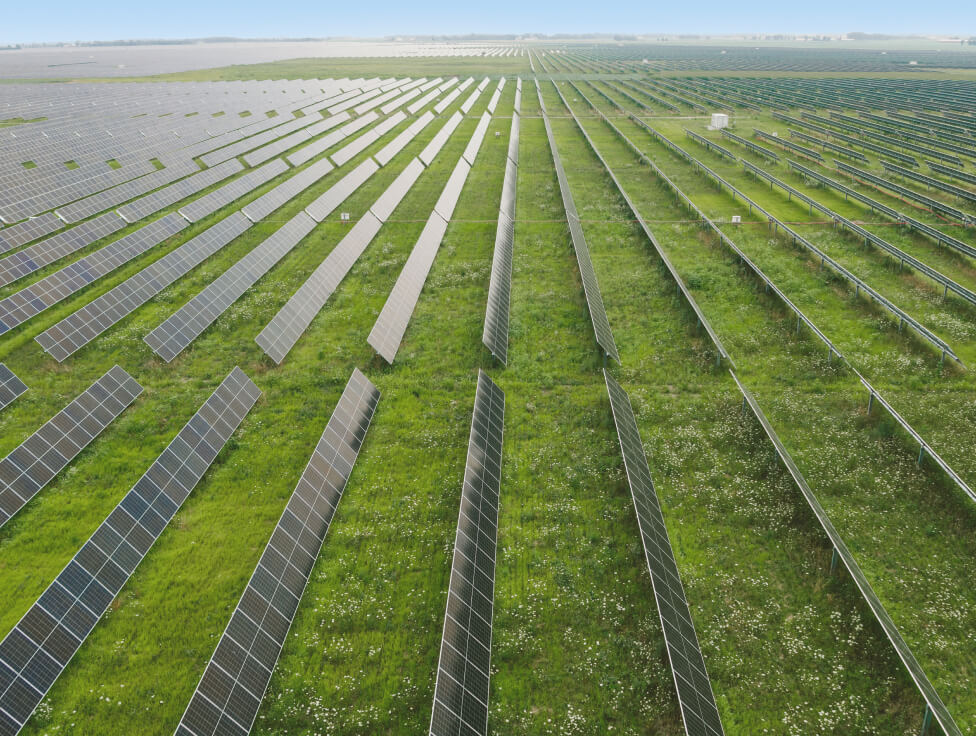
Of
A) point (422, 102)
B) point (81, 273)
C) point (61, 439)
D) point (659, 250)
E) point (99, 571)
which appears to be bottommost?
point (422, 102)

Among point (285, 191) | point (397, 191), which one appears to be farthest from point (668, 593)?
point (285, 191)

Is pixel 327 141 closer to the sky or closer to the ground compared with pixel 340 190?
closer to the ground

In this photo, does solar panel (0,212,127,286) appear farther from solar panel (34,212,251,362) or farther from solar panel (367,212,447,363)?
solar panel (367,212,447,363)

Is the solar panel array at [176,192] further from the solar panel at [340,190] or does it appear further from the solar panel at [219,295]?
the solar panel at [219,295]

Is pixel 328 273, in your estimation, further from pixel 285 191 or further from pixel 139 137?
pixel 139 137

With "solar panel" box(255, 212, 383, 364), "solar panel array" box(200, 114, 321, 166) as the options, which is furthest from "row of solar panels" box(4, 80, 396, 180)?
"solar panel" box(255, 212, 383, 364)

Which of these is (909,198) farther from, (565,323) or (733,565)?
(733,565)

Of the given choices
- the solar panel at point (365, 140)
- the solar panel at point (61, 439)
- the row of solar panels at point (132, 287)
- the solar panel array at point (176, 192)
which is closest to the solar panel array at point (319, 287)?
the row of solar panels at point (132, 287)
